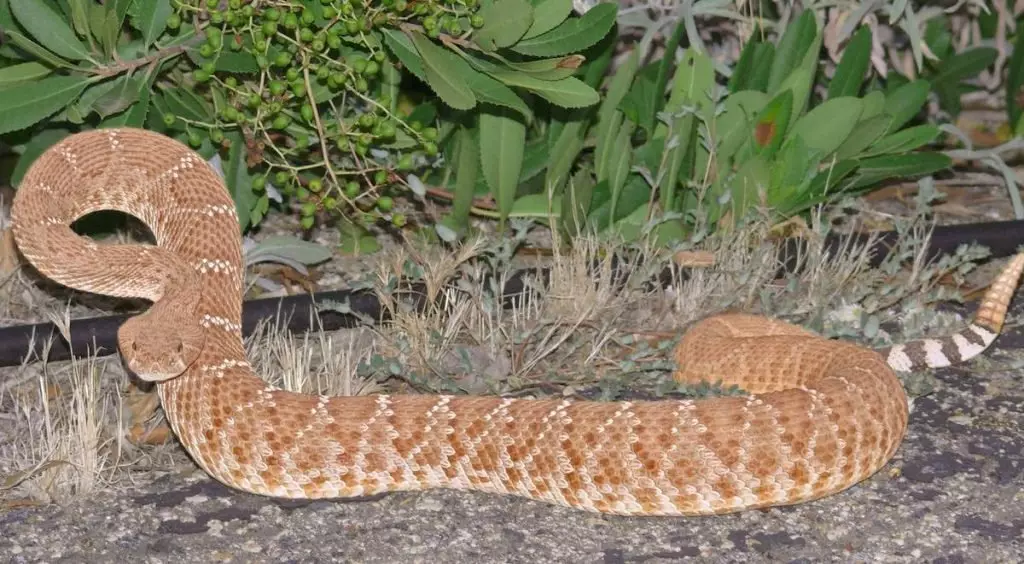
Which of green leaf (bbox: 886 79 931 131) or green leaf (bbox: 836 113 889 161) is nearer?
green leaf (bbox: 836 113 889 161)

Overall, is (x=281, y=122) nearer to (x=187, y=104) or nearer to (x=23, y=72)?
(x=187, y=104)

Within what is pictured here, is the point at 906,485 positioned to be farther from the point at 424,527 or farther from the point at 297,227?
the point at 297,227

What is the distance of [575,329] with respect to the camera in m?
6.26

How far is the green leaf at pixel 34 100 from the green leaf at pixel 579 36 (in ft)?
7.18

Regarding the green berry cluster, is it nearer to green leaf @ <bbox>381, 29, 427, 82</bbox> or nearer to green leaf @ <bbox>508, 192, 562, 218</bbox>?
green leaf @ <bbox>381, 29, 427, 82</bbox>

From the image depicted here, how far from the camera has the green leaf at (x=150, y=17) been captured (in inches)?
246

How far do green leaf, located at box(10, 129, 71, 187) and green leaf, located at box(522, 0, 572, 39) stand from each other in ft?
8.38

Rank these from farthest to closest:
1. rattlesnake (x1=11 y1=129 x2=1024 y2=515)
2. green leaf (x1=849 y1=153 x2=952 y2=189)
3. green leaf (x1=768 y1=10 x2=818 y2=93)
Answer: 1. green leaf (x1=768 y1=10 x2=818 y2=93)
2. green leaf (x1=849 y1=153 x2=952 y2=189)
3. rattlesnake (x1=11 y1=129 x2=1024 y2=515)

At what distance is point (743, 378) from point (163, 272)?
2630mm

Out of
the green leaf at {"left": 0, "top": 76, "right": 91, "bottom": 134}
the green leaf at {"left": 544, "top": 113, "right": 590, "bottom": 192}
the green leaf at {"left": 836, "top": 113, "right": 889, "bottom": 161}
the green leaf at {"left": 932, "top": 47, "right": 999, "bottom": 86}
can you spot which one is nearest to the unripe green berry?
the green leaf at {"left": 0, "top": 76, "right": 91, "bottom": 134}

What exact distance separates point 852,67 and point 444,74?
2797 mm

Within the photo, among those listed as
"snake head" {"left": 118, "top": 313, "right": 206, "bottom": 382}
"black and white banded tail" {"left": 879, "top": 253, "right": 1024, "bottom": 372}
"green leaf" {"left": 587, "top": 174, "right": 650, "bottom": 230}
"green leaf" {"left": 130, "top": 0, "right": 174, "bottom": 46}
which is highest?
"green leaf" {"left": 130, "top": 0, "right": 174, "bottom": 46}

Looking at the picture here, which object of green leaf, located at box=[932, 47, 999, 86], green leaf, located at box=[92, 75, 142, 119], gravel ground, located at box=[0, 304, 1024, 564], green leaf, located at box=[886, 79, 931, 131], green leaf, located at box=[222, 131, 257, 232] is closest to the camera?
gravel ground, located at box=[0, 304, 1024, 564]

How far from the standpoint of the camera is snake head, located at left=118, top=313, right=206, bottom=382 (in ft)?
17.0
